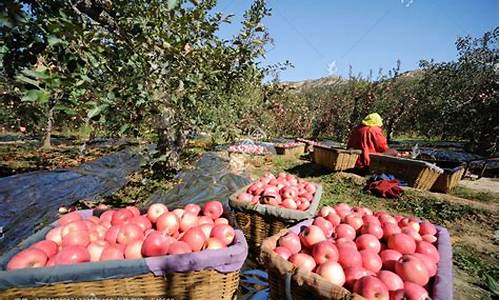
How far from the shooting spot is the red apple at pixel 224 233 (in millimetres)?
1897

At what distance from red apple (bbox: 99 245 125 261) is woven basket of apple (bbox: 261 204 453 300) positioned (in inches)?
32.5

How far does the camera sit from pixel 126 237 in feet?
6.23

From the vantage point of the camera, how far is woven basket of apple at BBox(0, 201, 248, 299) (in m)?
1.46

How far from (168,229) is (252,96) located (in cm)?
1084

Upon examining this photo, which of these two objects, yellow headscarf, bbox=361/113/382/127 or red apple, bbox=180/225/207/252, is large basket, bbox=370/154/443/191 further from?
red apple, bbox=180/225/207/252

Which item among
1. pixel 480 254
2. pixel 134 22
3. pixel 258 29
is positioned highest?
pixel 258 29

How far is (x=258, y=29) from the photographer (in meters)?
3.91

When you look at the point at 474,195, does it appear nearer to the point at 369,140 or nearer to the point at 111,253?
the point at 369,140

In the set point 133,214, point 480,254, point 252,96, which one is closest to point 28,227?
point 133,214

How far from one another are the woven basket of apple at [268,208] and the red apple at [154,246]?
121 cm

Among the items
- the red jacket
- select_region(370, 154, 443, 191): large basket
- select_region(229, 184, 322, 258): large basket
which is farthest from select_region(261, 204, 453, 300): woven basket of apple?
the red jacket

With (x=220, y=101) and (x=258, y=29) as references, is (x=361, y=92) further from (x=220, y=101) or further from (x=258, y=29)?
(x=258, y=29)

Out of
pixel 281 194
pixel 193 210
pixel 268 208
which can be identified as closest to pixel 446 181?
pixel 281 194

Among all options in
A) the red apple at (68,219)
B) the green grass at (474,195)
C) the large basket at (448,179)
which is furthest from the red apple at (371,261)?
the green grass at (474,195)
